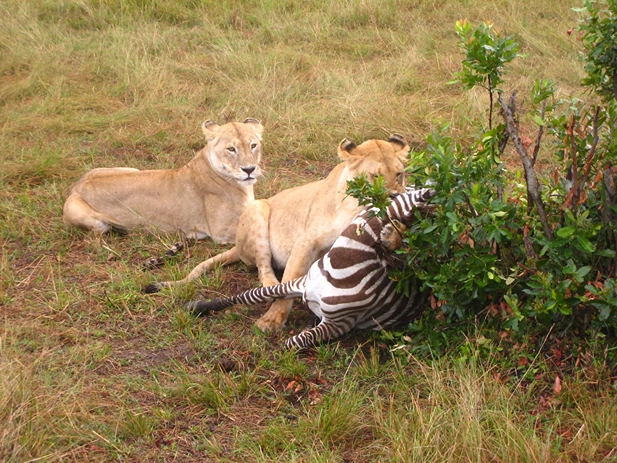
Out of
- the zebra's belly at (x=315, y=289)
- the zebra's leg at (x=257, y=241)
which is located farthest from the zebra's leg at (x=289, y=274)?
the zebra's leg at (x=257, y=241)

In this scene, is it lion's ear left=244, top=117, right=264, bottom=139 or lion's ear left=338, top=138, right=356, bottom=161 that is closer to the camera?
lion's ear left=338, top=138, right=356, bottom=161

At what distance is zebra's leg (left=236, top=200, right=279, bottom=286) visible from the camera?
488 centimetres

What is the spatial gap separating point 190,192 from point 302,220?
1.43 metres

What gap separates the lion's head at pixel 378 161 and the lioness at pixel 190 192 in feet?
4.70

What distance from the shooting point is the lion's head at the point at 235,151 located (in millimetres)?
5820

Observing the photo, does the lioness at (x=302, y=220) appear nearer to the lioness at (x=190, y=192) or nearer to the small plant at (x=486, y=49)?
the lioness at (x=190, y=192)

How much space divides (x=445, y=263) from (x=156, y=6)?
6702 millimetres

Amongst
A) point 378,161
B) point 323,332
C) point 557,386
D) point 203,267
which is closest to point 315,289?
point 323,332

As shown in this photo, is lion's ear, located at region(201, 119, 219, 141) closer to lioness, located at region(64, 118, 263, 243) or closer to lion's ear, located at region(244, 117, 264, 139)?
lioness, located at region(64, 118, 263, 243)

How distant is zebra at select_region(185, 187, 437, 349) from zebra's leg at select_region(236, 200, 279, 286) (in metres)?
0.81

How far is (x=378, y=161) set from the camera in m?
4.40

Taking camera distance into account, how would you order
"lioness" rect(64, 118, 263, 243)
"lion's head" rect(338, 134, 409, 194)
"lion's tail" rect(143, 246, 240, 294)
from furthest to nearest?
"lioness" rect(64, 118, 263, 243)
"lion's tail" rect(143, 246, 240, 294)
"lion's head" rect(338, 134, 409, 194)

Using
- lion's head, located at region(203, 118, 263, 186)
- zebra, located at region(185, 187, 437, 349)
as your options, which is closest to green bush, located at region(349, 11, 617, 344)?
zebra, located at region(185, 187, 437, 349)

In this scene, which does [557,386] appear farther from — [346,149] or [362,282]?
[346,149]
